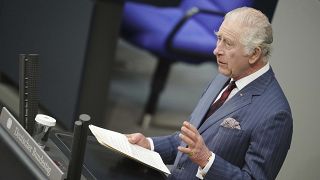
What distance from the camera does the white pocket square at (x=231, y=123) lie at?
176 centimetres

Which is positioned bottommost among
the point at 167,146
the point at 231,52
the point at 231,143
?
the point at 167,146

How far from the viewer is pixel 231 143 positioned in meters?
1.76

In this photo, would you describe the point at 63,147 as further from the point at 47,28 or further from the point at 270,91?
the point at 47,28

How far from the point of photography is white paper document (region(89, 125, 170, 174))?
1.66m

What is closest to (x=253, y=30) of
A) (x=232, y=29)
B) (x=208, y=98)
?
(x=232, y=29)

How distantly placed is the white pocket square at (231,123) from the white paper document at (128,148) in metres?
0.22

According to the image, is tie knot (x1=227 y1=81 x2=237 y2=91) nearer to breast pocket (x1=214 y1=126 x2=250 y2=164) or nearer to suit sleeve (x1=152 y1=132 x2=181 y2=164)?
breast pocket (x1=214 y1=126 x2=250 y2=164)

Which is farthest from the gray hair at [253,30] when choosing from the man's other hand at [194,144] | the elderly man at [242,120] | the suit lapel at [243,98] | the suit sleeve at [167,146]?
the suit sleeve at [167,146]

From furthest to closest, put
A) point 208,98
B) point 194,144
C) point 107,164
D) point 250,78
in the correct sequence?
Answer: point 208,98
point 250,78
point 107,164
point 194,144

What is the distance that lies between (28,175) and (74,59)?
2.16 metres

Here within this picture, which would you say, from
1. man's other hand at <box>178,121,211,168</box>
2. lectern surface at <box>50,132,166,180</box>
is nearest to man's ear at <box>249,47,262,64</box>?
man's other hand at <box>178,121,211,168</box>

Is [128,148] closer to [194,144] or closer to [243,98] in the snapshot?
[194,144]

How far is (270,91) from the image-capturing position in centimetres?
179

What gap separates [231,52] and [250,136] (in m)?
0.26
